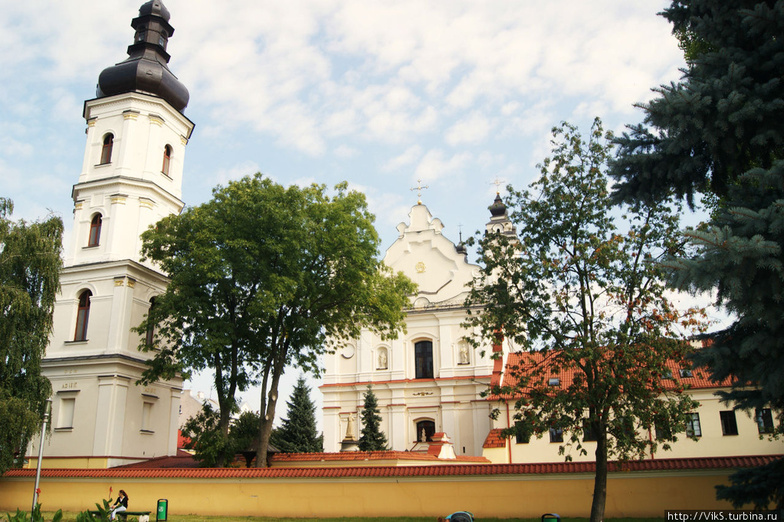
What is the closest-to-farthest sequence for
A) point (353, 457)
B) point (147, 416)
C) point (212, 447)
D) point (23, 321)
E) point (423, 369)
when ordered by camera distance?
point (23, 321)
point (212, 447)
point (353, 457)
point (147, 416)
point (423, 369)

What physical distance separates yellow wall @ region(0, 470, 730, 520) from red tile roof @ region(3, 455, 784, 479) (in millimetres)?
118

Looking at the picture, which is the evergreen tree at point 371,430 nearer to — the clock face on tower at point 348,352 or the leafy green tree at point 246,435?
the clock face on tower at point 348,352

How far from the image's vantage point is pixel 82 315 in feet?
81.6

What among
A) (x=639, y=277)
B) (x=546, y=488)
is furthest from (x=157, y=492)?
(x=639, y=277)

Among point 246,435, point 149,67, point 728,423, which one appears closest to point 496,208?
point 728,423

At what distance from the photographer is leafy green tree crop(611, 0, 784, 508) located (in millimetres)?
6641

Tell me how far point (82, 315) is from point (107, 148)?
6.77 m

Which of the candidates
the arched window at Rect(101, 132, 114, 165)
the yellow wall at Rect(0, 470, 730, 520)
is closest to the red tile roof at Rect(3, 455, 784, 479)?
the yellow wall at Rect(0, 470, 730, 520)

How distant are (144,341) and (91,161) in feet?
27.8

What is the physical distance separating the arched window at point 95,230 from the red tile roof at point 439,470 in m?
9.69

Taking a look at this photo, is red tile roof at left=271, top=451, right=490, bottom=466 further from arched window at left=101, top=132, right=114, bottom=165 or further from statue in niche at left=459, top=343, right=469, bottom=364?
arched window at left=101, top=132, right=114, bottom=165

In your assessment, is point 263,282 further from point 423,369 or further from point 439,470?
point 423,369

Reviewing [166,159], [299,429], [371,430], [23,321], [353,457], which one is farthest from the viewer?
[299,429]

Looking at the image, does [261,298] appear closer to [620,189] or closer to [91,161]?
[91,161]
